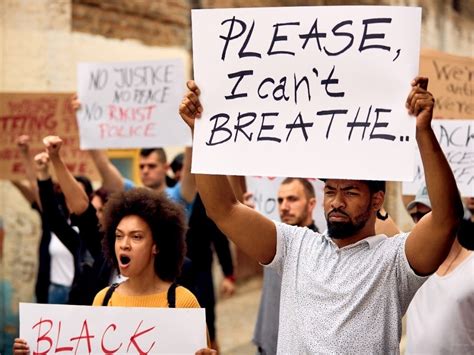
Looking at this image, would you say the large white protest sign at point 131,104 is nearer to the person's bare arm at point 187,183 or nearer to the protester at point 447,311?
the person's bare arm at point 187,183

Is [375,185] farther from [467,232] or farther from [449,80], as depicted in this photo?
[449,80]

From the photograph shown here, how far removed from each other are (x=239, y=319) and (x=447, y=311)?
20.2 ft

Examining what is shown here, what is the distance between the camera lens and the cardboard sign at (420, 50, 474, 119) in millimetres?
7090

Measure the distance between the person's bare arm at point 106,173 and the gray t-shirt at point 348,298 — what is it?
11.6ft

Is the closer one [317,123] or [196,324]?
[317,123]

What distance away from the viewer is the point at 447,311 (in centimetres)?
553

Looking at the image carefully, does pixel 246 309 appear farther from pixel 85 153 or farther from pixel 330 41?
pixel 330 41

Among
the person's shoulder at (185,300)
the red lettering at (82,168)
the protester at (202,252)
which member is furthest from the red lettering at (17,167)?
the person's shoulder at (185,300)

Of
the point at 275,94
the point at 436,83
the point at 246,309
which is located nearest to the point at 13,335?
the point at 246,309

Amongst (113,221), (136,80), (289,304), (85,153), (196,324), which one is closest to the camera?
(289,304)

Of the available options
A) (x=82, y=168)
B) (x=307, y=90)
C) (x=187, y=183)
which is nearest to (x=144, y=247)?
(x=307, y=90)

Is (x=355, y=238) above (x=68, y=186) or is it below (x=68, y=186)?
below

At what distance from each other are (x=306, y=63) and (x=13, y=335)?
663 cm

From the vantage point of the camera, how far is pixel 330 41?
445cm
